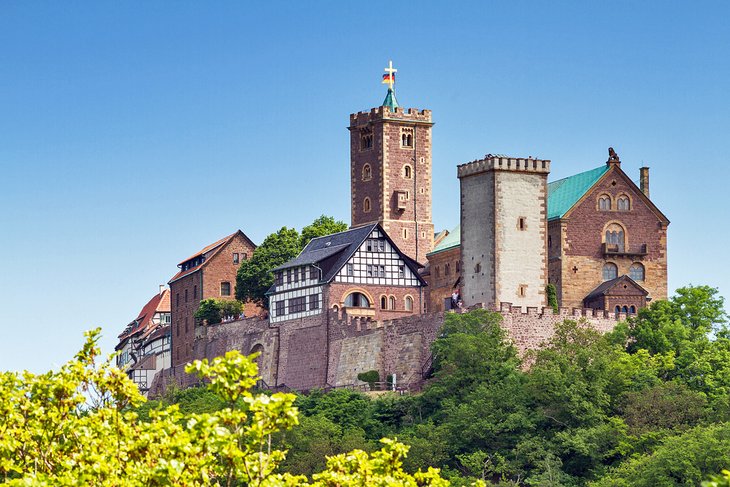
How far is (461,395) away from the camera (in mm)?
89312

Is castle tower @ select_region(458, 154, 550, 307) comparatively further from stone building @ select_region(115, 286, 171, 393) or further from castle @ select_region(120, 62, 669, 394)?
stone building @ select_region(115, 286, 171, 393)

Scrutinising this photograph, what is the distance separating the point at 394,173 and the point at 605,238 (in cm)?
1618

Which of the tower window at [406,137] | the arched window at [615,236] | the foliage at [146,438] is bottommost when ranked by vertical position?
the foliage at [146,438]

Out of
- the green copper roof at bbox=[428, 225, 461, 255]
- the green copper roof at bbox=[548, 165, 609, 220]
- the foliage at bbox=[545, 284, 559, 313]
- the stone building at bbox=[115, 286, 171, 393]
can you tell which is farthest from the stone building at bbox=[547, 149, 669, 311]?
the stone building at bbox=[115, 286, 171, 393]

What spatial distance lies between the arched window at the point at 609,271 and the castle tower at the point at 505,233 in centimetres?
600

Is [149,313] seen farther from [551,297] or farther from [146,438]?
[146,438]

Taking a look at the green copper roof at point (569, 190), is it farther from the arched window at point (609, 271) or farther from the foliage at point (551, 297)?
the foliage at point (551, 297)

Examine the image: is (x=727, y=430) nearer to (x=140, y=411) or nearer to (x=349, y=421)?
(x=349, y=421)

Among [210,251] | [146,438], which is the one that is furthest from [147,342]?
[146,438]

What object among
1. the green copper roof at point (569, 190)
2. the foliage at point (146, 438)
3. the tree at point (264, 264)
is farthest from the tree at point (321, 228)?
the foliage at point (146, 438)

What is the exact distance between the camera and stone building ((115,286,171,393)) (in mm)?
122000

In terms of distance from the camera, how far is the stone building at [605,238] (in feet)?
312

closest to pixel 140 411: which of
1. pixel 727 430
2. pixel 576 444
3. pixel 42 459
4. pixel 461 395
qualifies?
pixel 461 395

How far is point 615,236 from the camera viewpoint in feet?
319
